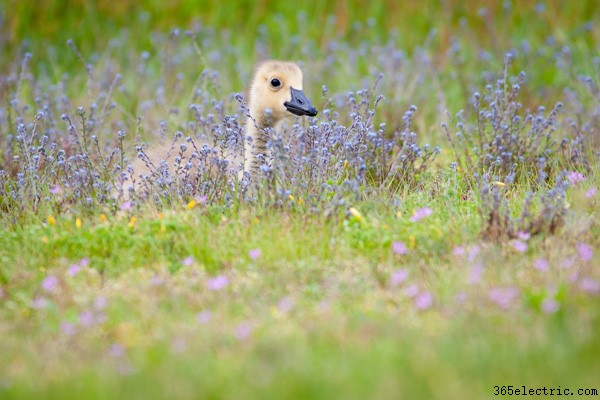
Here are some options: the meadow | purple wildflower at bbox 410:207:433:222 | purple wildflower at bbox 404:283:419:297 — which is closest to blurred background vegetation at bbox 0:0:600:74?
the meadow

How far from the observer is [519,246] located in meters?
4.64

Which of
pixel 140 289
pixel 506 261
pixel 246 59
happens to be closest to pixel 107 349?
pixel 140 289

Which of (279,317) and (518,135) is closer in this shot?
(279,317)

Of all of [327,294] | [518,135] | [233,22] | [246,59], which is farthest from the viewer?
[233,22]

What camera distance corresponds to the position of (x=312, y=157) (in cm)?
557

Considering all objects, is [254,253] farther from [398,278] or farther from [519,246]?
[519,246]

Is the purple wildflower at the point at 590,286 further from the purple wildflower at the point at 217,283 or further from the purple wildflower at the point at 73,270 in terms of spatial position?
the purple wildflower at the point at 73,270

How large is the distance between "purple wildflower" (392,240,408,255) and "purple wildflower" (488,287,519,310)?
2.66 ft

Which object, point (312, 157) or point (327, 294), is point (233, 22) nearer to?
point (312, 157)

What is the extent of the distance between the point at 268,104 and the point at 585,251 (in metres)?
2.86

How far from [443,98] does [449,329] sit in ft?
16.8

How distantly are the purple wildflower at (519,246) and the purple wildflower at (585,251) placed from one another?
0.27 meters

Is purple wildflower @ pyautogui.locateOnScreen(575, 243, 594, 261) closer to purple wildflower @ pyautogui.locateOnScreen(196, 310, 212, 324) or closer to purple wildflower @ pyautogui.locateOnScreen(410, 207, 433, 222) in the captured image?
purple wildflower @ pyautogui.locateOnScreen(410, 207, 433, 222)

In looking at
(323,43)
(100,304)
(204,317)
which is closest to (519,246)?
(204,317)
